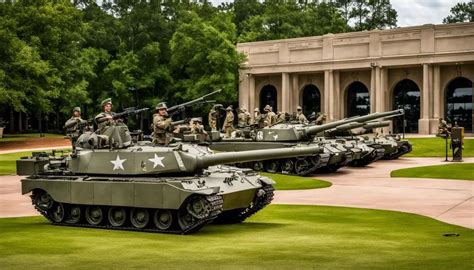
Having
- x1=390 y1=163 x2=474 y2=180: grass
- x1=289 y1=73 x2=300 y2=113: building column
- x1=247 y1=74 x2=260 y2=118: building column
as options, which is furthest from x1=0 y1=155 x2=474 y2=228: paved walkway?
x1=247 y1=74 x2=260 y2=118: building column

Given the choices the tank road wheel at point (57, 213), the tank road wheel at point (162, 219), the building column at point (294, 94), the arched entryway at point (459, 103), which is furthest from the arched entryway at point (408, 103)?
the tank road wheel at point (162, 219)

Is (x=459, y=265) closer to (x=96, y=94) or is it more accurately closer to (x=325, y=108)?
(x=325, y=108)

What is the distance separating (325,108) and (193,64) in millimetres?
12032

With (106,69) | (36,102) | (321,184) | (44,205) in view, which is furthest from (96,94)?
(44,205)

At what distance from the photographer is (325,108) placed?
213ft

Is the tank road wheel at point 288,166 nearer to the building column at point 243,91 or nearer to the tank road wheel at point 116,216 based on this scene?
the tank road wheel at point 116,216

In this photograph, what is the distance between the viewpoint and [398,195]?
24.4 meters

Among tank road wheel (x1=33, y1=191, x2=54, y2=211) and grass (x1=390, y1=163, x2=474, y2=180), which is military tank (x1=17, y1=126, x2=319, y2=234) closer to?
tank road wheel (x1=33, y1=191, x2=54, y2=211)

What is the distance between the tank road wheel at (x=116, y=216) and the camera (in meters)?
17.1

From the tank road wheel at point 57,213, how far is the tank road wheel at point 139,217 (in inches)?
76.9

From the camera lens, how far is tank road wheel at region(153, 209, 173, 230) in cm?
1644

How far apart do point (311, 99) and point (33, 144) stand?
24846 mm

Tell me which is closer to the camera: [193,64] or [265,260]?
[265,260]

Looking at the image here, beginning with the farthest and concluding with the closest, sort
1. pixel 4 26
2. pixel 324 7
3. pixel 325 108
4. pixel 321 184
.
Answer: pixel 324 7 < pixel 325 108 < pixel 4 26 < pixel 321 184
